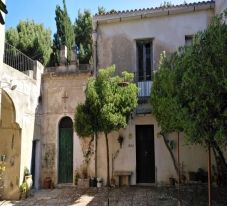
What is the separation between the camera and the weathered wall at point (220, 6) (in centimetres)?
806

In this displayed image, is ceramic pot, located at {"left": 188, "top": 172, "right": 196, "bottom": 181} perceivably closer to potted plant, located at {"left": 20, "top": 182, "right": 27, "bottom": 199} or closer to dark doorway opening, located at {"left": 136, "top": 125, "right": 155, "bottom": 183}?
dark doorway opening, located at {"left": 136, "top": 125, "right": 155, "bottom": 183}

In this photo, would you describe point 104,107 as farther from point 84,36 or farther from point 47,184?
point 84,36

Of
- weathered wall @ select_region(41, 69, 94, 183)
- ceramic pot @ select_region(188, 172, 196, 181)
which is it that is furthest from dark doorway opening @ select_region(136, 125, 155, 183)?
weathered wall @ select_region(41, 69, 94, 183)

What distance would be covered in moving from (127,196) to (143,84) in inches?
185

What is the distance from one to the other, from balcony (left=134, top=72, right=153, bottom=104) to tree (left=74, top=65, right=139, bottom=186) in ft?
3.90

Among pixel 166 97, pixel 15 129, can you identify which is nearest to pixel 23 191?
pixel 15 129

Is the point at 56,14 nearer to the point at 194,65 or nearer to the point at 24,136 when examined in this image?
the point at 24,136

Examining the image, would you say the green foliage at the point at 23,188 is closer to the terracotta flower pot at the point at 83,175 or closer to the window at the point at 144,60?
the terracotta flower pot at the point at 83,175

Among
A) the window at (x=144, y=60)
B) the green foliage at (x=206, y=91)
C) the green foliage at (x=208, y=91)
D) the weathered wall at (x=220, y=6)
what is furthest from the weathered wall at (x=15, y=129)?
the weathered wall at (x=220, y=6)

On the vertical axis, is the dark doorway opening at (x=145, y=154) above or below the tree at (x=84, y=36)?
below

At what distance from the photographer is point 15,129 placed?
28.0 feet

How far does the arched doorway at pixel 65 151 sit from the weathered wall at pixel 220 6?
314 inches

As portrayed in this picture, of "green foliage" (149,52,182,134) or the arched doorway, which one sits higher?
"green foliage" (149,52,182,134)

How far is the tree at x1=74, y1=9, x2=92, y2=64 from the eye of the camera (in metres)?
19.1
